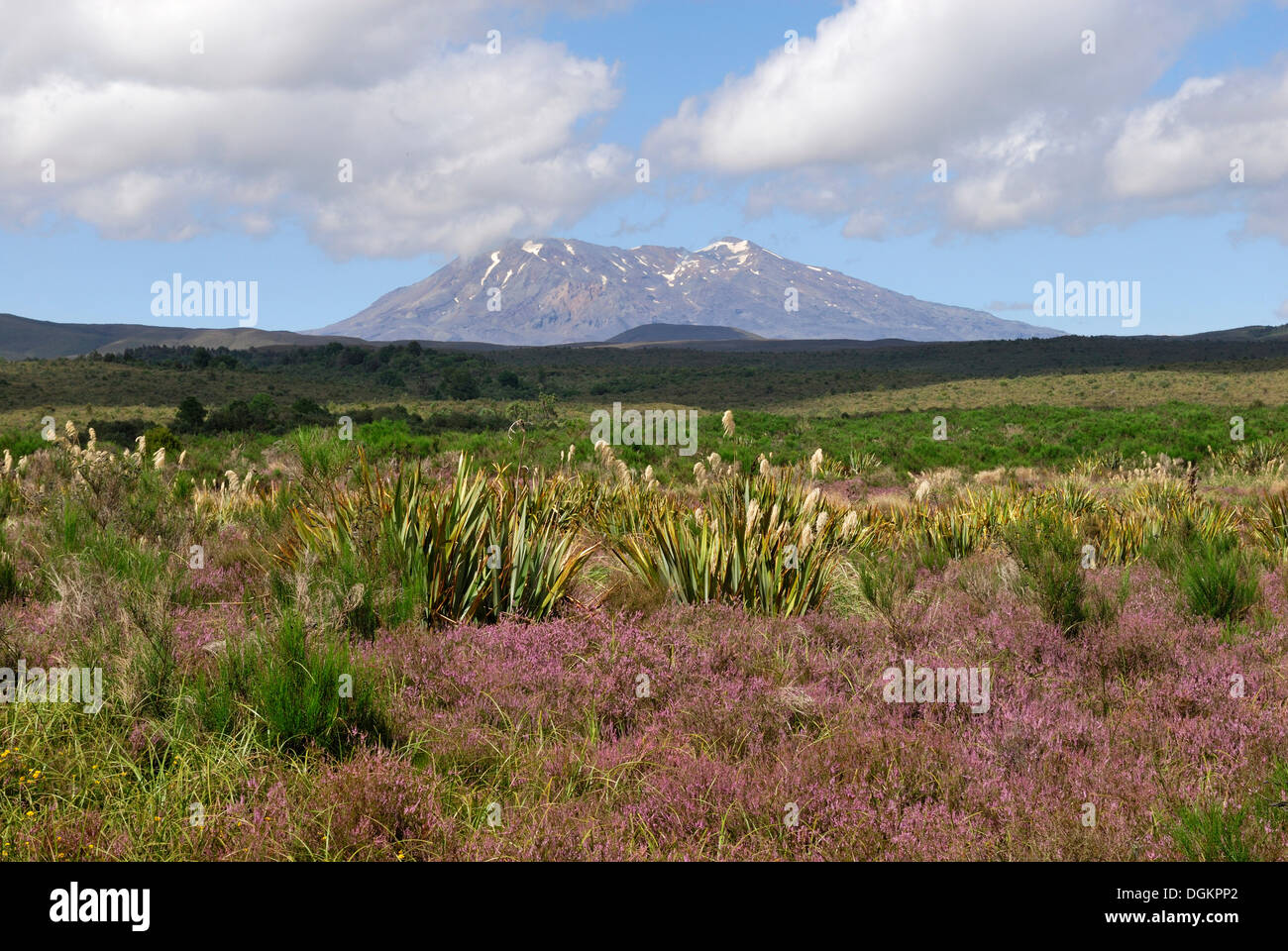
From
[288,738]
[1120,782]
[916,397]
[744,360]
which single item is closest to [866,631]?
[1120,782]

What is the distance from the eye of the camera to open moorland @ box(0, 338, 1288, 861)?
9.14 ft

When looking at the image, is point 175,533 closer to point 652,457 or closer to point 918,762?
point 918,762

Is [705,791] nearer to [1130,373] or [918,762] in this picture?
[918,762]

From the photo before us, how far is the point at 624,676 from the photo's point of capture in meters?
3.98

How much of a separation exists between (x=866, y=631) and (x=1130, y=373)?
225ft

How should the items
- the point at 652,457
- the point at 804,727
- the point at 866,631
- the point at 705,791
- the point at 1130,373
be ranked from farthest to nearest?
the point at 1130,373
the point at 652,457
the point at 866,631
the point at 804,727
the point at 705,791

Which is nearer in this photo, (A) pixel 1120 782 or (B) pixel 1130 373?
(A) pixel 1120 782

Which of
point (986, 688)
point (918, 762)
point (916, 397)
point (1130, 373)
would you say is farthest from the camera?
point (1130, 373)

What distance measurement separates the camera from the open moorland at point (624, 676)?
2.79m
